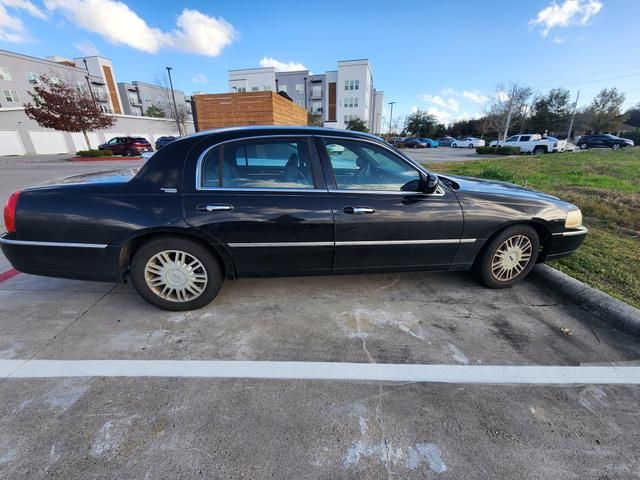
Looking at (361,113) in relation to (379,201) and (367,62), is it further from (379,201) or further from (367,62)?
(379,201)

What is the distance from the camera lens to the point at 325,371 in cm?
218

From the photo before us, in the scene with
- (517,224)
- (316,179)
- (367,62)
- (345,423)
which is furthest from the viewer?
Answer: (367,62)

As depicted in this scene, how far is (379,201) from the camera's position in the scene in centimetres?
279

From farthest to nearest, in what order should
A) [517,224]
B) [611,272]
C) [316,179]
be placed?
[611,272] < [517,224] < [316,179]

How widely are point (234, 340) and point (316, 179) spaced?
154 centimetres

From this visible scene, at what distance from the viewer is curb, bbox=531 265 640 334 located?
2660 millimetres

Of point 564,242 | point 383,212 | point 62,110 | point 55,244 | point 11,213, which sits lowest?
point 564,242

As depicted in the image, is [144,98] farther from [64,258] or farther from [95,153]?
[64,258]

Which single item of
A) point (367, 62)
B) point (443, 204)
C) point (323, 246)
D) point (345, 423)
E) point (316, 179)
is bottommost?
point (345, 423)

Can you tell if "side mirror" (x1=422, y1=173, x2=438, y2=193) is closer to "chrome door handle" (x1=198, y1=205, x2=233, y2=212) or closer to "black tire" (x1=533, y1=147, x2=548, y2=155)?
"chrome door handle" (x1=198, y1=205, x2=233, y2=212)

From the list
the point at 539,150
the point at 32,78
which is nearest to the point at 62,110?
the point at 32,78

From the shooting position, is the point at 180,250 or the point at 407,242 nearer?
the point at 180,250

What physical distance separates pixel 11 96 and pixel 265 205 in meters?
52.0

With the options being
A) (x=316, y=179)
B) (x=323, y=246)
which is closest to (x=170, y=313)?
(x=323, y=246)
